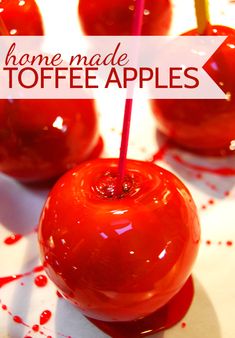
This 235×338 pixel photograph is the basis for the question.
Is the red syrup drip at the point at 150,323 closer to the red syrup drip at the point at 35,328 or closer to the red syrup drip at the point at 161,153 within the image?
the red syrup drip at the point at 35,328

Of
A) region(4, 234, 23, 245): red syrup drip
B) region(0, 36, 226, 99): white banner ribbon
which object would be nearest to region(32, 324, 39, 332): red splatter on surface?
region(4, 234, 23, 245): red syrup drip

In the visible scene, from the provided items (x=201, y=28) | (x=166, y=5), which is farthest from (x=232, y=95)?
(x=166, y=5)

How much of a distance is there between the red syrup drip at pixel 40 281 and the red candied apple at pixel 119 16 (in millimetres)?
428

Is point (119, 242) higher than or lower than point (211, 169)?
higher

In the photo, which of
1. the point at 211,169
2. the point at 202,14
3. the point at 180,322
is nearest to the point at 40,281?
the point at 180,322

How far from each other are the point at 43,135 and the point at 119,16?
27cm

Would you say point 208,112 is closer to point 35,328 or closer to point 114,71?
point 114,71

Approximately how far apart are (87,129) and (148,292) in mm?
286

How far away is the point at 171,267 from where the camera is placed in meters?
0.56

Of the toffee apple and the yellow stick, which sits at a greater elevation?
the yellow stick

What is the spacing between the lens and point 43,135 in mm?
737

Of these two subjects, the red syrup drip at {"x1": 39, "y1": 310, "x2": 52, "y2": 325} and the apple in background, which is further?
the apple in background

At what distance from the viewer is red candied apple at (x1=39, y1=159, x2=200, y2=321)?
55 centimetres

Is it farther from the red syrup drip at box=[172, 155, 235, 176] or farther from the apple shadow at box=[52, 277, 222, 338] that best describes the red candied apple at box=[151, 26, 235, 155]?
the apple shadow at box=[52, 277, 222, 338]
